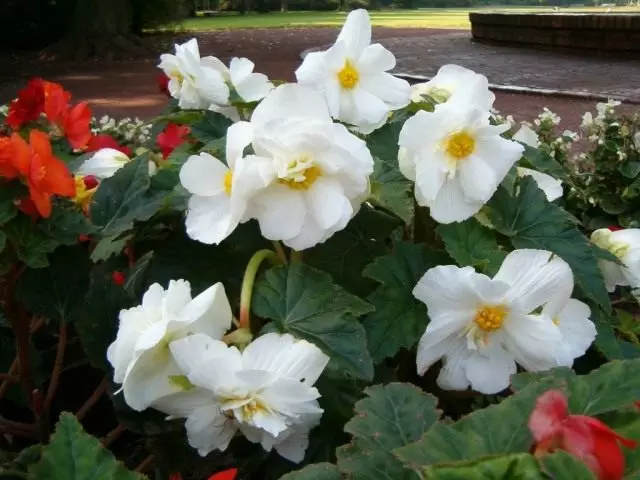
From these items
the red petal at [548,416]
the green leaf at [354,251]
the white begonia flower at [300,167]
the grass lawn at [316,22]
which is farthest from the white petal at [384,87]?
the grass lawn at [316,22]

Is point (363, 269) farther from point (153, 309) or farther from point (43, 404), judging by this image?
point (43, 404)

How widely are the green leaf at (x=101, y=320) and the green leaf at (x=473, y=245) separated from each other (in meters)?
0.41

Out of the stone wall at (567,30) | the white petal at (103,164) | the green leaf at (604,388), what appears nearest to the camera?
the green leaf at (604,388)

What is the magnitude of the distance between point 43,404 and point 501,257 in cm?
66

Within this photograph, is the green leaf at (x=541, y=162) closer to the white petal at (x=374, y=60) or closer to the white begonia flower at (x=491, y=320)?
the white petal at (x=374, y=60)

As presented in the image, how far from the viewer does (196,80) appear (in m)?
1.38

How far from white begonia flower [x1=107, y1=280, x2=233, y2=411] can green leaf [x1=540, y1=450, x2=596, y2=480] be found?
1.55 feet

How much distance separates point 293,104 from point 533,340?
14.7 inches

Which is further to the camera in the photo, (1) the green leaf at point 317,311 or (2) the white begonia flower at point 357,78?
(2) the white begonia flower at point 357,78

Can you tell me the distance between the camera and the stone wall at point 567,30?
1236cm

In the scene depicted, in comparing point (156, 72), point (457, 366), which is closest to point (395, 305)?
point (457, 366)

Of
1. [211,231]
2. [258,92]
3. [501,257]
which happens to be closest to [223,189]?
[211,231]

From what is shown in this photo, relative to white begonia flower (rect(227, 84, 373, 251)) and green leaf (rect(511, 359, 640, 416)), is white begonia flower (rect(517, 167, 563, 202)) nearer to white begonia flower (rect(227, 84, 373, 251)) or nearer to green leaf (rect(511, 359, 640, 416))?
white begonia flower (rect(227, 84, 373, 251))

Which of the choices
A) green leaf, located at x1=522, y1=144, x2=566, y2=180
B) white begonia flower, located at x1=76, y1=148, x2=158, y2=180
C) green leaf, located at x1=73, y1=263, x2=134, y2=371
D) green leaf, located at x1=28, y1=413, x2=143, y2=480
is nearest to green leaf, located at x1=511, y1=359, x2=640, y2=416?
green leaf, located at x1=28, y1=413, x2=143, y2=480
